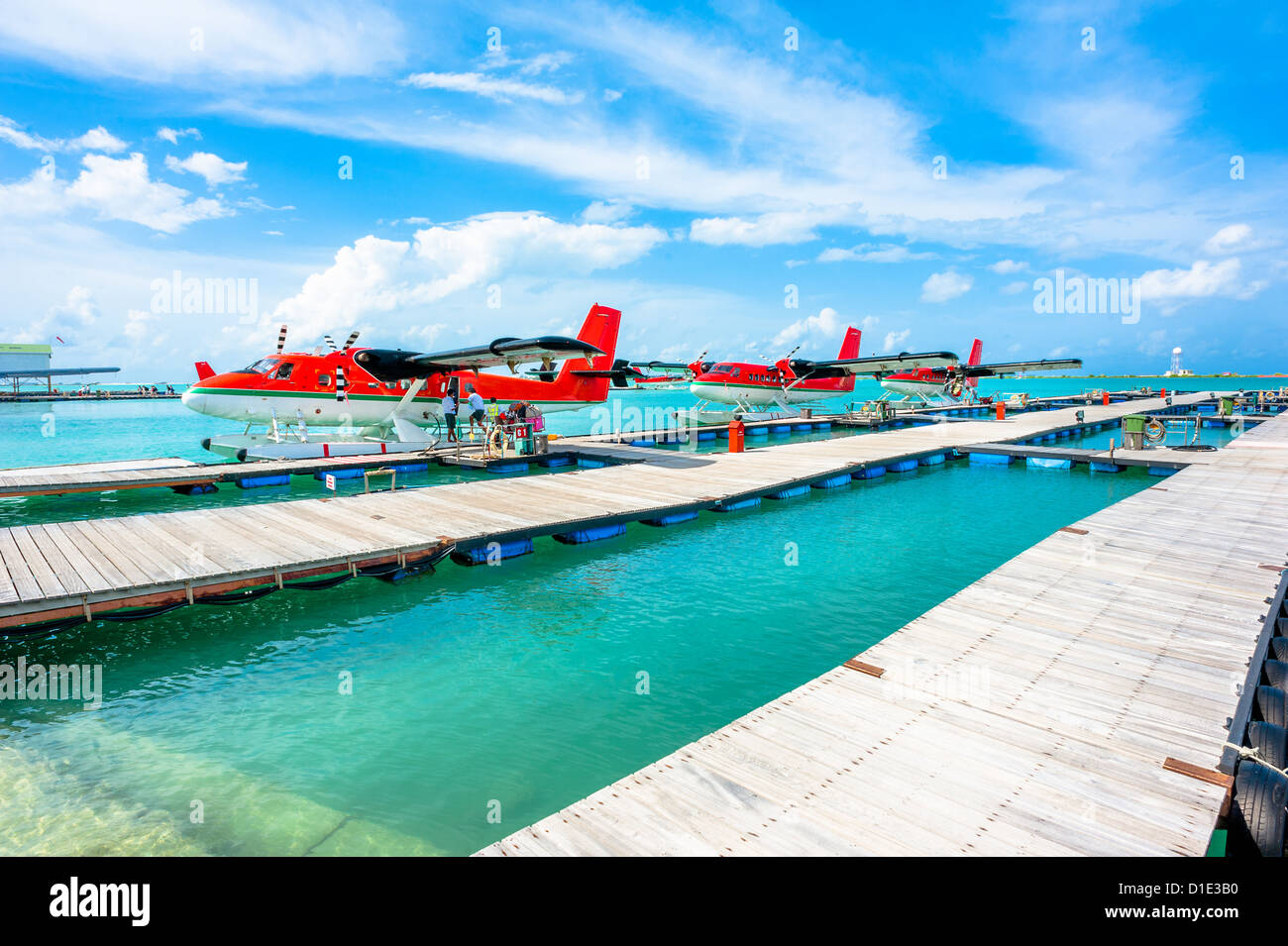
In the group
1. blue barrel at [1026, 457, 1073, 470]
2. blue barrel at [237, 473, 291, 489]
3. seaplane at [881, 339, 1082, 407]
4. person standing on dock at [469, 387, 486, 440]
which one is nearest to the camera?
blue barrel at [237, 473, 291, 489]

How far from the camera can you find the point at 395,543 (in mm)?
9461

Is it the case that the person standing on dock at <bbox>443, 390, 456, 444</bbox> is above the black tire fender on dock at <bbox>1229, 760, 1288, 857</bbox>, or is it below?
above

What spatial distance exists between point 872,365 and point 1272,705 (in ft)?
105

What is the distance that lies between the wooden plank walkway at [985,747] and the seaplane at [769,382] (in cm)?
2849

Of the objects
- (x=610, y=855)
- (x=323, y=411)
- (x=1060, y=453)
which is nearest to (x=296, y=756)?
(x=610, y=855)

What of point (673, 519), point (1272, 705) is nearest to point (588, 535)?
point (673, 519)

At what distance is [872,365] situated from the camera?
34.7 m

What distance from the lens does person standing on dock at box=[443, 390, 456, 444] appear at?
73.4ft

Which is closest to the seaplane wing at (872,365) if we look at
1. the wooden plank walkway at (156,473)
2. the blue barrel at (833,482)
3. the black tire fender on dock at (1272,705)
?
the blue barrel at (833,482)

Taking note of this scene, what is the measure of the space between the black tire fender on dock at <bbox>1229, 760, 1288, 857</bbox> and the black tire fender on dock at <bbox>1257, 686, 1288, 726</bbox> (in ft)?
5.41

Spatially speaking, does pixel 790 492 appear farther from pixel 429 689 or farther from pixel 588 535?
pixel 429 689

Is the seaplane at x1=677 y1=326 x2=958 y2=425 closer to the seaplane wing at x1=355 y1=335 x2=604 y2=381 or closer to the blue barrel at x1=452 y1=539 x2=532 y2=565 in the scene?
the seaplane wing at x1=355 y1=335 x2=604 y2=381

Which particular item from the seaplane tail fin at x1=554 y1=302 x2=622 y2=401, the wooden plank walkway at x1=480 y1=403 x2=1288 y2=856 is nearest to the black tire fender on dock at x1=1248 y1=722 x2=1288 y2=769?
the wooden plank walkway at x1=480 y1=403 x2=1288 y2=856
